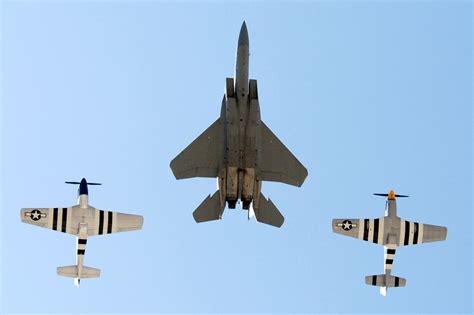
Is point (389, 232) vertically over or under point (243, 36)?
under

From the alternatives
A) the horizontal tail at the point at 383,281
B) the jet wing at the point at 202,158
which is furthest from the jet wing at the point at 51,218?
the horizontal tail at the point at 383,281

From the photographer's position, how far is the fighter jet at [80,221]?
58406 mm

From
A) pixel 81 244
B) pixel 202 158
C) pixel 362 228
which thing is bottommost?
pixel 81 244

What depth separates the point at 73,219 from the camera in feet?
192

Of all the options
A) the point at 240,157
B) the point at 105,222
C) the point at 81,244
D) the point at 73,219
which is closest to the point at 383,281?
the point at 240,157

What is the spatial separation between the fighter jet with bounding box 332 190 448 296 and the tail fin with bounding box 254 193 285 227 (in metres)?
3.32

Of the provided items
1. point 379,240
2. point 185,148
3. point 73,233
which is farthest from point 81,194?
point 379,240

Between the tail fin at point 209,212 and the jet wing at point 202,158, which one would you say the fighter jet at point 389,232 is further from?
the jet wing at point 202,158

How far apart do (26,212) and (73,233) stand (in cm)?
220

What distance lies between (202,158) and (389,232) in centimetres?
911

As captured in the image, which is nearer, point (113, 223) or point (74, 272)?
point (74, 272)

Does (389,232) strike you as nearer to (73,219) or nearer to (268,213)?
(268,213)

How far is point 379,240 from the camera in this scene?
5969 cm

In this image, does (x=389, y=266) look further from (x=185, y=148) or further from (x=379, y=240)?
(x=185, y=148)
